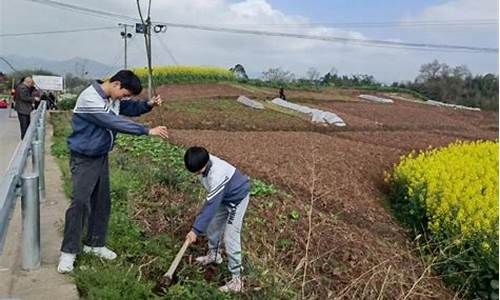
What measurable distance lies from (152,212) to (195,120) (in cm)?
1082

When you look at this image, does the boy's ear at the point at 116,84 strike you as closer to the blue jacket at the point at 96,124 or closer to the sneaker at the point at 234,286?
the blue jacket at the point at 96,124

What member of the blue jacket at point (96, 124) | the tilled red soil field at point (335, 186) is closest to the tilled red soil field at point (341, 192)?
the tilled red soil field at point (335, 186)

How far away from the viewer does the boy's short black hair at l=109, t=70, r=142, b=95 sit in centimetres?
375

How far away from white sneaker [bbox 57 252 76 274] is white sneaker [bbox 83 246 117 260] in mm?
270

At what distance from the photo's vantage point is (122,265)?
403 cm

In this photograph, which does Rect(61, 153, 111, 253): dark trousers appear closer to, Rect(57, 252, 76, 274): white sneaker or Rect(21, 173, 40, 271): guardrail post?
Rect(57, 252, 76, 274): white sneaker

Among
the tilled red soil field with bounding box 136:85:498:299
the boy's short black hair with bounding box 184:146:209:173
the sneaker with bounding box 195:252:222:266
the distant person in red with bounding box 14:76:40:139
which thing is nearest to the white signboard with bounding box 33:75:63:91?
the tilled red soil field with bounding box 136:85:498:299

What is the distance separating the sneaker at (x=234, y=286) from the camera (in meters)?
3.82

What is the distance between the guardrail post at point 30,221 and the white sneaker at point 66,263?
0.19 m

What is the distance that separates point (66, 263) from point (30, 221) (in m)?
0.40

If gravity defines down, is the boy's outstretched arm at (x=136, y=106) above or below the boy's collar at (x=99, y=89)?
below

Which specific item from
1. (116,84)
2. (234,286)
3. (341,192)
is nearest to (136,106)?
(116,84)

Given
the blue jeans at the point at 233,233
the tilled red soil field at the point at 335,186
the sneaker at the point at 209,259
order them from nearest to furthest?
the blue jeans at the point at 233,233
the sneaker at the point at 209,259
the tilled red soil field at the point at 335,186

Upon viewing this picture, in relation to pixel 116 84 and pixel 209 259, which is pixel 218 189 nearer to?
pixel 209 259
